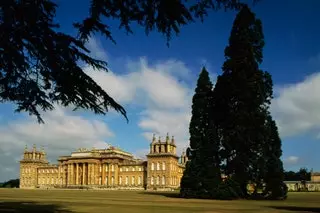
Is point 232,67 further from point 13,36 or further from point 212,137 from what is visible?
point 13,36

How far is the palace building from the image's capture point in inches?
3433

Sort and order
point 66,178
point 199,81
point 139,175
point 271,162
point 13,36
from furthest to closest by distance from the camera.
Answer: point 66,178 → point 139,175 → point 199,81 → point 271,162 → point 13,36

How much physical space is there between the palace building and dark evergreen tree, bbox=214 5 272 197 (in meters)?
50.0

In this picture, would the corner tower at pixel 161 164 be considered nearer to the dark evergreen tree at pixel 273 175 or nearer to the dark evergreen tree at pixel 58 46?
the dark evergreen tree at pixel 273 175

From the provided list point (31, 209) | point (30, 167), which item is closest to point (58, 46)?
point (31, 209)

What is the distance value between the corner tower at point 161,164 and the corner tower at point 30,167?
3923 centimetres

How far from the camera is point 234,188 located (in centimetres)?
3372

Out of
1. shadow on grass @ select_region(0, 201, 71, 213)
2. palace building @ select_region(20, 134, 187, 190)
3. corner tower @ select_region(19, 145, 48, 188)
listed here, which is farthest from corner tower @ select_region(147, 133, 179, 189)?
shadow on grass @ select_region(0, 201, 71, 213)

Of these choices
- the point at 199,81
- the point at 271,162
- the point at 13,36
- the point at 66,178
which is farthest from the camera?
the point at 66,178

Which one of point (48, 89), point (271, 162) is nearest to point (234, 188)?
point (271, 162)

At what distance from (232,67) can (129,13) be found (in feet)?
92.2

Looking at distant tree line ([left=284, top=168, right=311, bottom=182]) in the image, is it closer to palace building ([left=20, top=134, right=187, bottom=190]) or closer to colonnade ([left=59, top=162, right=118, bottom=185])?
palace building ([left=20, top=134, right=187, bottom=190])

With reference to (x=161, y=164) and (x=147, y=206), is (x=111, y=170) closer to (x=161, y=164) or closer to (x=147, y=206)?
(x=161, y=164)

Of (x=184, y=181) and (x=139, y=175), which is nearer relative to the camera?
(x=184, y=181)
